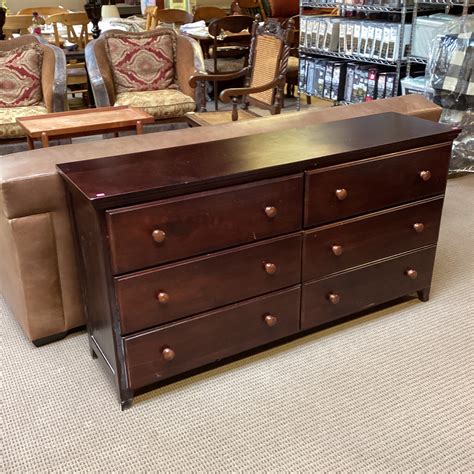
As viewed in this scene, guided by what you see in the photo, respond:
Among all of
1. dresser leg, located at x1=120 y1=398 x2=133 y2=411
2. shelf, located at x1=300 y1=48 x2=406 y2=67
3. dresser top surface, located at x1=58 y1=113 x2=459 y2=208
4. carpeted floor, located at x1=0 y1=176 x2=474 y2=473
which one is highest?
dresser top surface, located at x1=58 y1=113 x2=459 y2=208

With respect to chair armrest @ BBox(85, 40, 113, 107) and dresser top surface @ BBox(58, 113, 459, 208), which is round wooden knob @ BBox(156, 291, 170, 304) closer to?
dresser top surface @ BBox(58, 113, 459, 208)

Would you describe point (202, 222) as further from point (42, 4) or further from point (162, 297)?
point (42, 4)

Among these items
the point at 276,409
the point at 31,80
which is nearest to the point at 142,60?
the point at 31,80

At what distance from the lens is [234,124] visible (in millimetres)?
2441

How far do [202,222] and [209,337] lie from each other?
43 centimetres

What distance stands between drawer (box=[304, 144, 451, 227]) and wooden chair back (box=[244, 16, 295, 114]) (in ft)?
5.93

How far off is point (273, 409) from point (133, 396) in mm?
490

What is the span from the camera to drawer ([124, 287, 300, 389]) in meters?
1.87

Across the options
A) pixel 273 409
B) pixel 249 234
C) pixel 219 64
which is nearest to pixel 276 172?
pixel 249 234

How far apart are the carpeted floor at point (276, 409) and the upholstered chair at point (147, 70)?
230cm

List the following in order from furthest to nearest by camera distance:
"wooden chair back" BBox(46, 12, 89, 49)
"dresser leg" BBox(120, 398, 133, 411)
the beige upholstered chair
Result: "wooden chair back" BBox(46, 12, 89, 49) → the beige upholstered chair → "dresser leg" BBox(120, 398, 133, 411)

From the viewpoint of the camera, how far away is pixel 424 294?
8.32 ft

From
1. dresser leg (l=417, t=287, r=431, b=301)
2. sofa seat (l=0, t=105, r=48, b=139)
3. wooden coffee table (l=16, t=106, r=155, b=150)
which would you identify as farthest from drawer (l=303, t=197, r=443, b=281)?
sofa seat (l=0, t=105, r=48, b=139)

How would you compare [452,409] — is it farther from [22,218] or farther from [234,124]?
[22,218]
